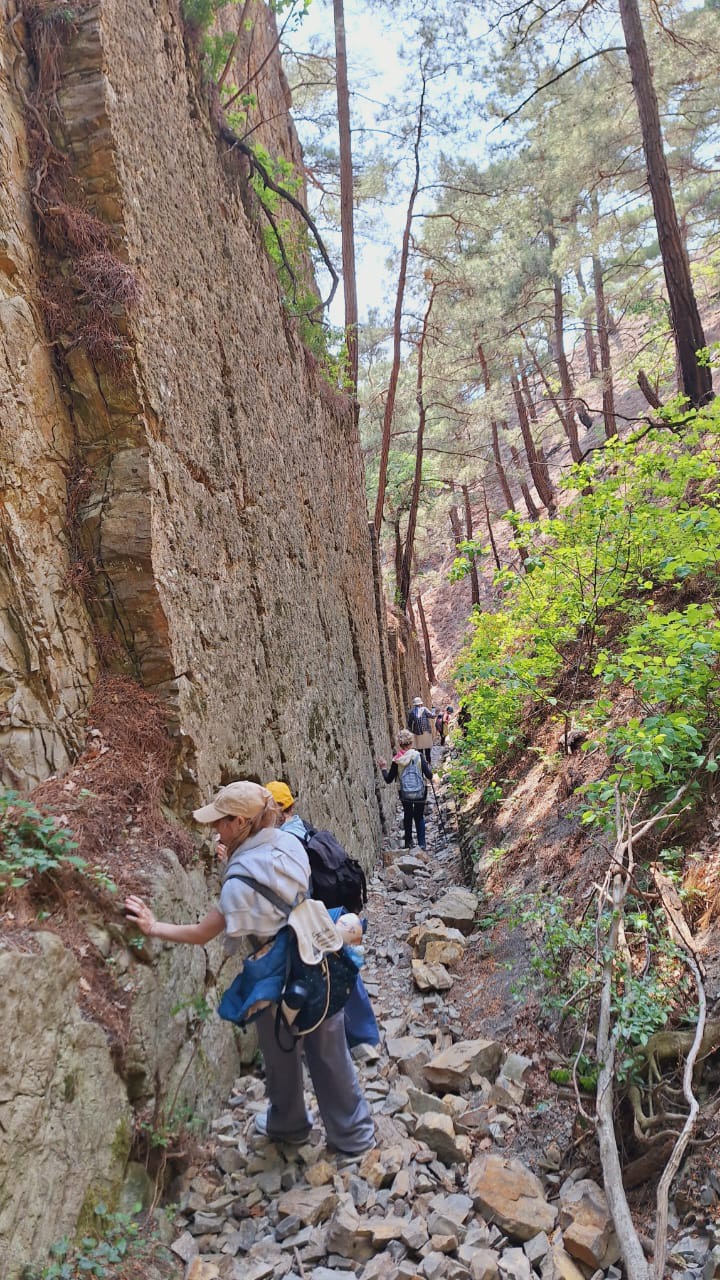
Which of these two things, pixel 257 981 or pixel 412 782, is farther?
pixel 412 782

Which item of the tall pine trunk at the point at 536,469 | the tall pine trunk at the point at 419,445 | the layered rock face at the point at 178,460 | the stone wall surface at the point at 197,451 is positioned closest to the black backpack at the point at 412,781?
the stone wall surface at the point at 197,451

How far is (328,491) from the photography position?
35.3 ft

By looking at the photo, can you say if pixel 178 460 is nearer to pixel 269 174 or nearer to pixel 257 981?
pixel 257 981

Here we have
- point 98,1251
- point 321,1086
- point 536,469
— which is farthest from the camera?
point 536,469

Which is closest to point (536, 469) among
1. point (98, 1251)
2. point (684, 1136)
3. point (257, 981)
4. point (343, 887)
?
point (343, 887)

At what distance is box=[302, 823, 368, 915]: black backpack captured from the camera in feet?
12.9

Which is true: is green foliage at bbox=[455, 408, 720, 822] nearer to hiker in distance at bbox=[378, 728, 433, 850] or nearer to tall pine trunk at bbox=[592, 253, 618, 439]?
hiker in distance at bbox=[378, 728, 433, 850]

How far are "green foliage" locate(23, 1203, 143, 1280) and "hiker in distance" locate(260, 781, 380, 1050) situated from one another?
1256 millimetres

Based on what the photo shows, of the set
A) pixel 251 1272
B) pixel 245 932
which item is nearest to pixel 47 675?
pixel 245 932

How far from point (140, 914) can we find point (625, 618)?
6.14 m

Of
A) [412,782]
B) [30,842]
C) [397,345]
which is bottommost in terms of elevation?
[412,782]

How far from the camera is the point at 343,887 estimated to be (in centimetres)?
398

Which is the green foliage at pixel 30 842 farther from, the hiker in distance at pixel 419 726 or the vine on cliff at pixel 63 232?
the hiker in distance at pixel 419 726

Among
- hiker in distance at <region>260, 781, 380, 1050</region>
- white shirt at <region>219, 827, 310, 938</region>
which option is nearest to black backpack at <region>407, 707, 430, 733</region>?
hiker in distance at <region>260, 781, 380, 1050</region>
